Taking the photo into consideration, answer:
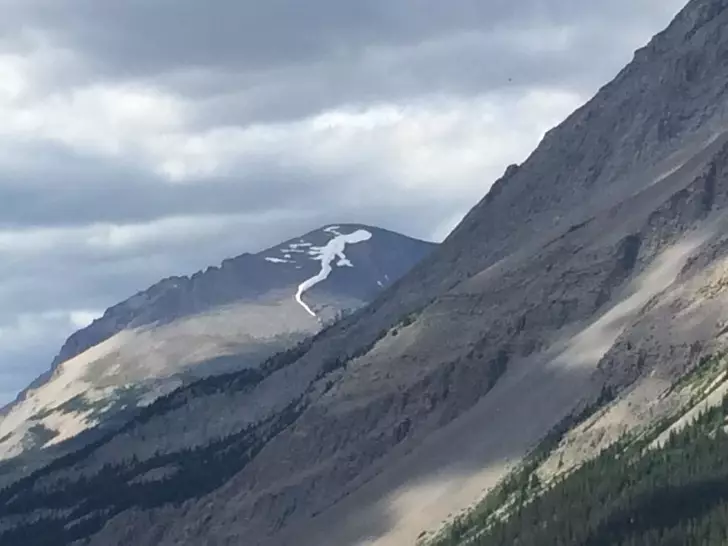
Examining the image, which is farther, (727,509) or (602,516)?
(602,516)

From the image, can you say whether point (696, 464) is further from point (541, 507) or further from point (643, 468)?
point (541, 507)

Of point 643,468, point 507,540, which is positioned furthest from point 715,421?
point 507,540

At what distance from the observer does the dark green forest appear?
561 ft

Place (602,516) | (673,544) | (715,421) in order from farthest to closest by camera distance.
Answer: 1. (715,421)
2. (602,516)
3. (673,544)

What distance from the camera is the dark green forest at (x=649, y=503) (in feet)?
561

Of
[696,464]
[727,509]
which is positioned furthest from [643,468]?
[727,509]

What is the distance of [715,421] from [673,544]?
2976cm

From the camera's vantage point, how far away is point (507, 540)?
A: 633ft

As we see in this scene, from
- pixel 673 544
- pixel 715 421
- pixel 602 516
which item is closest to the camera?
pixel 673 544

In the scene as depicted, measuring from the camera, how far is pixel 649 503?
17925cm

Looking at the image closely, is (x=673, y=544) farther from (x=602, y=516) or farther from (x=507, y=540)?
(x=507, y=540)

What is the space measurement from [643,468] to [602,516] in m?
11.0

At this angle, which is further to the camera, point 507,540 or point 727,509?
point 507,540

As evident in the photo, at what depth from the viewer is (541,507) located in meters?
198
